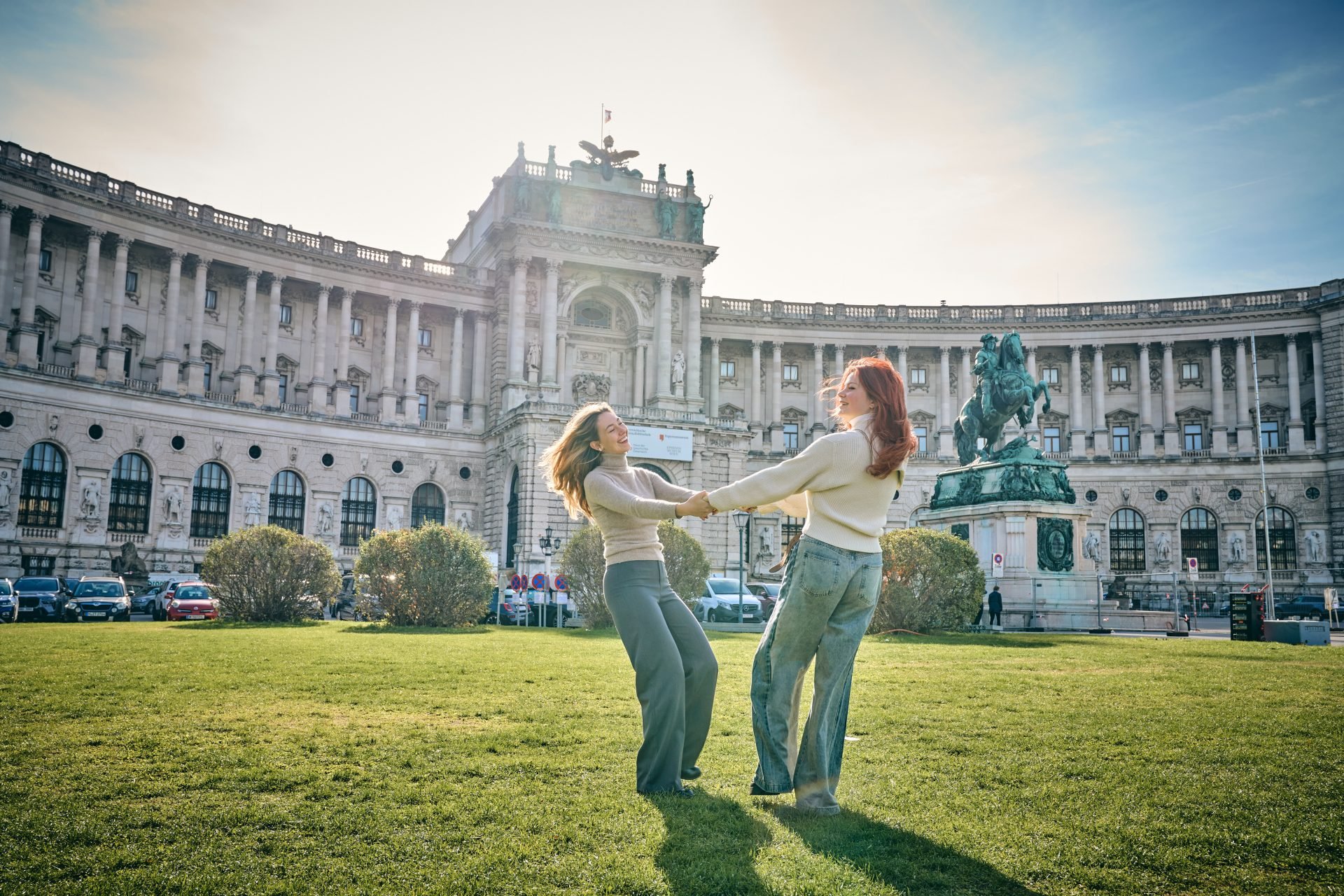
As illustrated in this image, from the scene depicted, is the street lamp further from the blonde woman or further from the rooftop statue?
the rooftop statue

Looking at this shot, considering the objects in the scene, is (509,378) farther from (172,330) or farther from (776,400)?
(776,400)

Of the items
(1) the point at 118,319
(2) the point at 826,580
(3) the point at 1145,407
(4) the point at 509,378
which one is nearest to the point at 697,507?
(2) the point at 826,580

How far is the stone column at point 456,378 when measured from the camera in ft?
187

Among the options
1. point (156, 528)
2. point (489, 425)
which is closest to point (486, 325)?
point (489, 425)

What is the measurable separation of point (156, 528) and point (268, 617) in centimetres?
2437

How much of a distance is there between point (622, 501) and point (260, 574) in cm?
2244

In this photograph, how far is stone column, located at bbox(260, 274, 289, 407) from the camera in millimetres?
51875

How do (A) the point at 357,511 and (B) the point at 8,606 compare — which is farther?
(A) the point at 357,511

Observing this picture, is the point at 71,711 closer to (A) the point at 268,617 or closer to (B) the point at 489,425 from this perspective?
(A) the point at 268,617

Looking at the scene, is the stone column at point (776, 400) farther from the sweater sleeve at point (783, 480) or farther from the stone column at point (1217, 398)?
the sweater sleeve at point (783, 480)

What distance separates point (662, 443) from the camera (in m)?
50.2

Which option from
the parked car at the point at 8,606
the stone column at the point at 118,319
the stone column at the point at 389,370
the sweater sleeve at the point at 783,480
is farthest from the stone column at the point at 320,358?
the sweater sleeve at the point at 783,480

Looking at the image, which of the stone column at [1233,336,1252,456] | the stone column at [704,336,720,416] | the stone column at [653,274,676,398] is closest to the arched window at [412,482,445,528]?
the stone column at [653,274,676,398]

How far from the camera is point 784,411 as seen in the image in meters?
66.5
